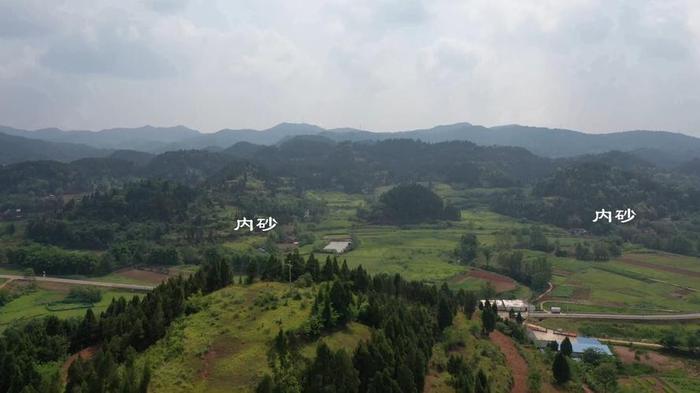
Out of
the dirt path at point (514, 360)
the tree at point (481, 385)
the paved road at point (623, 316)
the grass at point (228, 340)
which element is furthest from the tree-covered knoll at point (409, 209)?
the tree at point (481, 385)

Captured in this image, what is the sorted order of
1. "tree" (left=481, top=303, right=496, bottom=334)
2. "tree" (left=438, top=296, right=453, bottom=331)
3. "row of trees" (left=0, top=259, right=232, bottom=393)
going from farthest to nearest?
"tree" (left=481, top=303, right=496, bottom=334) → "tree" (left=438, top=296, right=453, bottom=331) → "row of trees" (left=0, top=259, right=232, bottom=393)

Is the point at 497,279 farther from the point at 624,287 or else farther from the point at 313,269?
the point at 313,269

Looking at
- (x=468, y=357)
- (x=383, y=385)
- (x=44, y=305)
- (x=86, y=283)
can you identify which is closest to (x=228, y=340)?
(x=383, y=385)

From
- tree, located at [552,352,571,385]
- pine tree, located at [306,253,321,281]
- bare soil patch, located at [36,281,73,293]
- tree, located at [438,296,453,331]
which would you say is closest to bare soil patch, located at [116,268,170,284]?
bare soil patch, located at [36,281,73,293]

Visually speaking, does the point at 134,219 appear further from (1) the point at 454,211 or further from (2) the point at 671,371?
(2) the point at 671,371

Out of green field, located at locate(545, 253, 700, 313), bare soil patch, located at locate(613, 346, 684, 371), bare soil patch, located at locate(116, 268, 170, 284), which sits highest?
green field, located at locate(545, 253, 700, 313)

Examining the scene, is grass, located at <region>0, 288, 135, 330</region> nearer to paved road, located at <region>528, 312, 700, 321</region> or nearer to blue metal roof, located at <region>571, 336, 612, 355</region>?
blue metal roof, located at <region>571, 336, 612, 355</region>

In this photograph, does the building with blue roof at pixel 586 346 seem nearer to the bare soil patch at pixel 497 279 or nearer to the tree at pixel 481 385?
the bare soil patch at pixel 497 279
